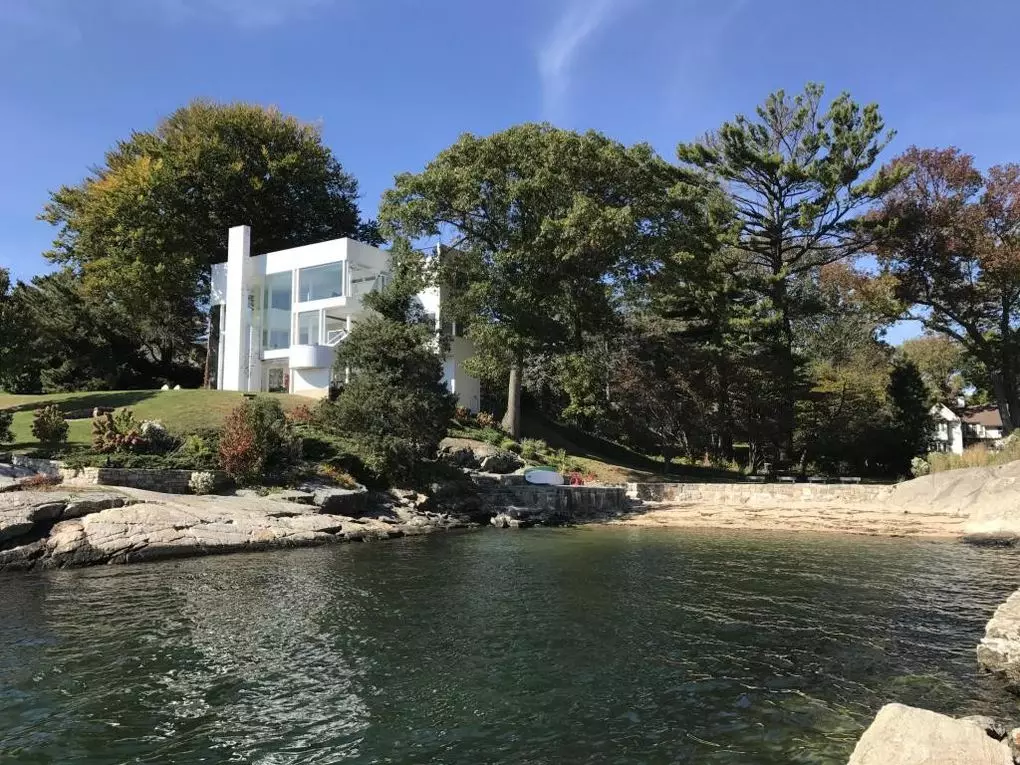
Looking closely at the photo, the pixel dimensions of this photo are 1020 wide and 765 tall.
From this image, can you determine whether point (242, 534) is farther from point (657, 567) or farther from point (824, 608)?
point (824, 608)

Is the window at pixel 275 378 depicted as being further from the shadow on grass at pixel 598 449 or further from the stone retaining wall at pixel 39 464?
the stone retaining wall at pixel 39 464

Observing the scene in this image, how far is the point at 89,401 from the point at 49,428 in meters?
10.9

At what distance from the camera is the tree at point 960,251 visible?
32.3 meters

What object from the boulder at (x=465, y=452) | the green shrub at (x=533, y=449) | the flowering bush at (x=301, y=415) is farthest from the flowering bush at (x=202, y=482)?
the green shrub at (x=533, y=449)

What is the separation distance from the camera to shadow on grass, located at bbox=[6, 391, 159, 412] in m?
30.7

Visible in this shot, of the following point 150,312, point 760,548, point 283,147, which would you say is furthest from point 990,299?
point 150,312

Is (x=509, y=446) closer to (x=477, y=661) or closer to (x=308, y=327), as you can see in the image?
(x=308, y=327)

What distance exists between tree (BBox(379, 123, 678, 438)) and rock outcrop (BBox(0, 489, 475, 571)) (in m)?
14.1

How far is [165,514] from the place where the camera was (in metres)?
16.9

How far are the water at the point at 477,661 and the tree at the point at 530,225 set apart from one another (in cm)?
1823

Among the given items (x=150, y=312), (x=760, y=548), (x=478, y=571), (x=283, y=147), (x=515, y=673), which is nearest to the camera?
(x=515, y=673)

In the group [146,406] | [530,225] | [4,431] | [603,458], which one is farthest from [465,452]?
[4,431]

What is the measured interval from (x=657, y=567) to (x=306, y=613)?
7840 mm

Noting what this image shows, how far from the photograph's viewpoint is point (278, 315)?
39.7 meters
